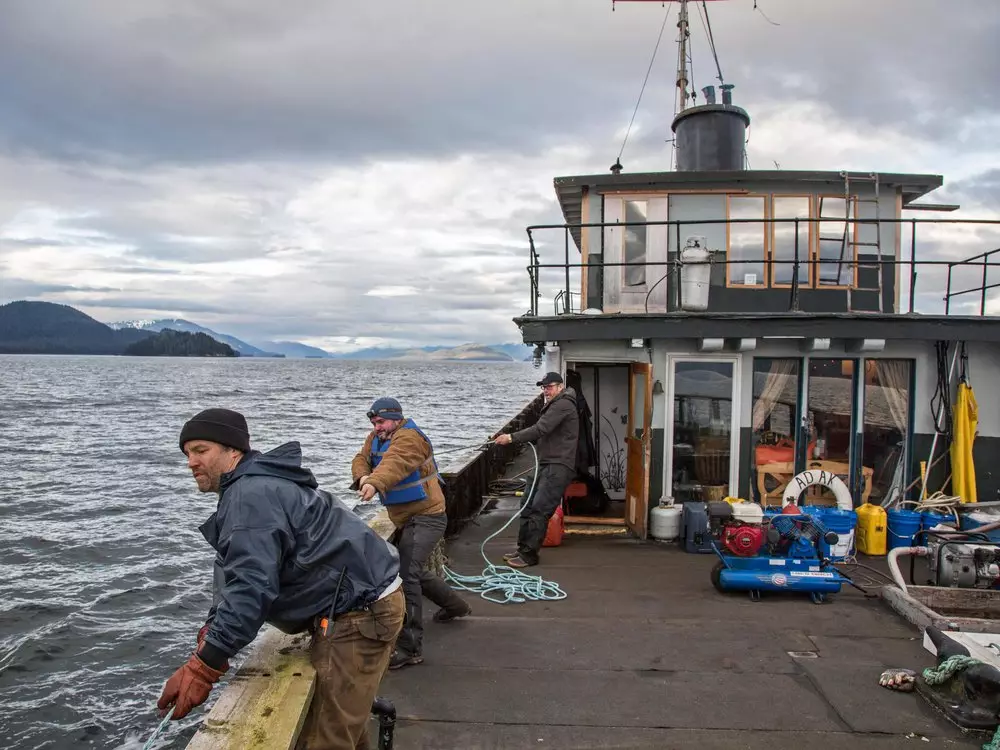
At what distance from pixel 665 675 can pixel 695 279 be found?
18.0 ft

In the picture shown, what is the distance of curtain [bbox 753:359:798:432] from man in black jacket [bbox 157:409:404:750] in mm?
7497

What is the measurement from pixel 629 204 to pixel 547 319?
257cm

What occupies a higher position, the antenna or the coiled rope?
the antenna

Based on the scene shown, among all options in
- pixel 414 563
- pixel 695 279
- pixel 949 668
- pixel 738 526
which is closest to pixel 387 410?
pixel 414 563

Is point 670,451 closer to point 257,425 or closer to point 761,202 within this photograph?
point 761,202

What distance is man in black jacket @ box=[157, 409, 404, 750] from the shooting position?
3152 mm

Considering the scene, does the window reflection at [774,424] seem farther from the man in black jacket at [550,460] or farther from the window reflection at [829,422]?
the man in black jacket at [550,460]

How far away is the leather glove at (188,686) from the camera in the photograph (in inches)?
123

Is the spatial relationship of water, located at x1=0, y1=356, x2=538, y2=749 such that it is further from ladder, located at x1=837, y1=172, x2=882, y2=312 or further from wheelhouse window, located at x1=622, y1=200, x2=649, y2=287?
ladder, located at x1=837, y1=172, x2=882, y2=312

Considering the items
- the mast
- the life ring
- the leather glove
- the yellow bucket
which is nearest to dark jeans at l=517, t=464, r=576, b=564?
the life ring

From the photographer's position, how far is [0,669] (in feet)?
34.3

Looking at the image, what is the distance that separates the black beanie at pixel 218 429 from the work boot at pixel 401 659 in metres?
2.96

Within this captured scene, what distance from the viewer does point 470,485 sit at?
12453mm

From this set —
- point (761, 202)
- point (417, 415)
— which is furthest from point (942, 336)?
point (417, 415)
